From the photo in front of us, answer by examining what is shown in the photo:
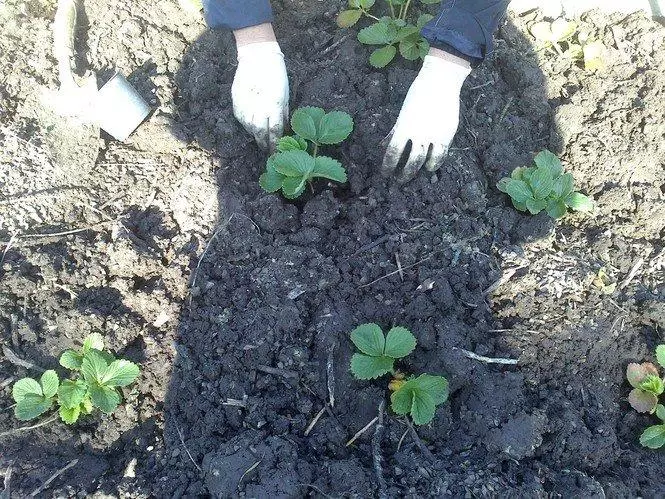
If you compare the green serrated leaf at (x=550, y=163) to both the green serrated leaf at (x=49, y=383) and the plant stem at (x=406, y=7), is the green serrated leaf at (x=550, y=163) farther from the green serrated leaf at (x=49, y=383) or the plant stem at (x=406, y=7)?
the green serrated leaf at (x=49, y=383)

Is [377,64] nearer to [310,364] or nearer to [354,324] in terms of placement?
[354,324]

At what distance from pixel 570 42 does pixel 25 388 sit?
2.67 meters

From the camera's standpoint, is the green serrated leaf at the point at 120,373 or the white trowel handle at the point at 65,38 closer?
the green serrated leaf at the point at 120,373

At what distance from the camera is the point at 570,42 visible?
276 centimetres

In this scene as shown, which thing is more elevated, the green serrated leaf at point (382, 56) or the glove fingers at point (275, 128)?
the green serrated leaf at point (382, 56)

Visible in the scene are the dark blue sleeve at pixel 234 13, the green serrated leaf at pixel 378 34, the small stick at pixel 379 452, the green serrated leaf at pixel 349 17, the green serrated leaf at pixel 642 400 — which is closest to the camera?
the small stick at pixel 379 452

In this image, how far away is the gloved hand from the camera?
2273 millimetres

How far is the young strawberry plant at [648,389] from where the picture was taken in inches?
77.0

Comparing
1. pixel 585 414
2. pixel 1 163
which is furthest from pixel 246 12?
pixel 585 414

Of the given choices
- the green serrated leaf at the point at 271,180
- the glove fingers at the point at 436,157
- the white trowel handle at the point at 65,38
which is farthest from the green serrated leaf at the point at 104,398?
the glove fingers at the point at 436,157

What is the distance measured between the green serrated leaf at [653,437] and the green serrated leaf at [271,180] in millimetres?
1502

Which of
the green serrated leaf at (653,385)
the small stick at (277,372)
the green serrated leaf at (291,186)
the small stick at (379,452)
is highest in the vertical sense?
the green serrated leaf at (291,186)

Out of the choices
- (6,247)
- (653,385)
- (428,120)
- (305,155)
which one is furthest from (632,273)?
(6,247)

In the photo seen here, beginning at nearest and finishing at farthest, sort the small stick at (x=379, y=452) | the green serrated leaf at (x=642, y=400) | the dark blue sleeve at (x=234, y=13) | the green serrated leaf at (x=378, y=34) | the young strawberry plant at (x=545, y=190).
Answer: the small stick at (x=379, y=452), the green serrated leaf at (x=642, y=400), the young strawberry plant at (x=545, y=190), the dark blue sleeve at (x=234, y=13), the green serrated leaf at (x=378, y=34)
